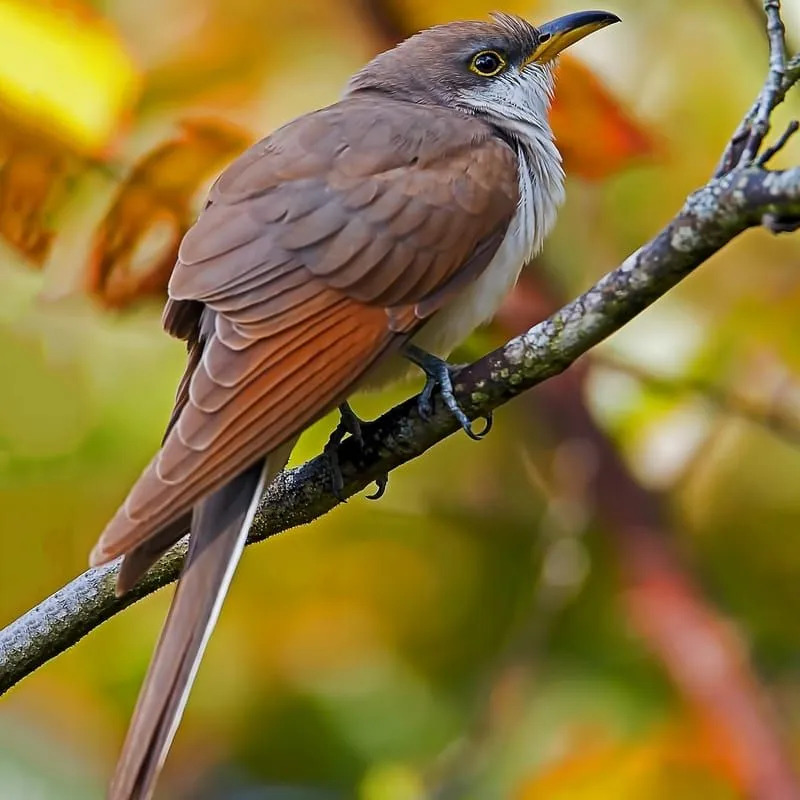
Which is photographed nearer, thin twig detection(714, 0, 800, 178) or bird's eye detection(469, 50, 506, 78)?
thin twig detection(714, 0, 800, 178)

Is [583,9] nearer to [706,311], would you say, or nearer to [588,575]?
[706,311]

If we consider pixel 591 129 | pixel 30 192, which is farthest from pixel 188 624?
pixel 591 129

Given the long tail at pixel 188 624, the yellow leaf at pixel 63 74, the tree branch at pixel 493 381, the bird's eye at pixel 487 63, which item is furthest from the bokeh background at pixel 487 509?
the long tail at pixel 188 624

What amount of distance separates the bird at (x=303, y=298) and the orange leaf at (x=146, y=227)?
0.40 metres

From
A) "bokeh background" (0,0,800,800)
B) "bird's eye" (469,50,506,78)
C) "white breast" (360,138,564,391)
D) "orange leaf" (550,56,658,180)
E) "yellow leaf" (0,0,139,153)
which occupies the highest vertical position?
"yellow leaf" (0,0,139,153)

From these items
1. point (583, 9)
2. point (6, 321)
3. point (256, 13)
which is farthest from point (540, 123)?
point (6, 321)

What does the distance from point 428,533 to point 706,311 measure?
3.49 feet

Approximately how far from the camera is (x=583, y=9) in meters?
4.33

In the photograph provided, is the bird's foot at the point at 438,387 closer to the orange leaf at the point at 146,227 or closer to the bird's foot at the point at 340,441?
the bird's foot at the point at 340,441

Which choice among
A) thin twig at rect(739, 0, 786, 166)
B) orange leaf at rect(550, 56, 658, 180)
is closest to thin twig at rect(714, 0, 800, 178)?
thin twig at rect(739, 0, 786, 166)

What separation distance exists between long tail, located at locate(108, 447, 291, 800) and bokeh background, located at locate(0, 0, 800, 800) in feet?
3.81

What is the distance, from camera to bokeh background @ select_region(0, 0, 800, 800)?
4.10 meters

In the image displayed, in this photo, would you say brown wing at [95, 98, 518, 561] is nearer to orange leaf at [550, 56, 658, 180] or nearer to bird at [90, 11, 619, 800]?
bird at [90, 11, 619, 800]

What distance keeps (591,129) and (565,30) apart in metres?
0.29
